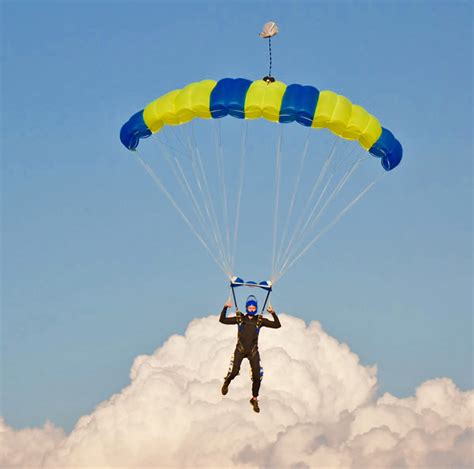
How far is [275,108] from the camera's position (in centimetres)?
3328

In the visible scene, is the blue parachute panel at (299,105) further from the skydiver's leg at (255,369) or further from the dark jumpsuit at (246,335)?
the skydiver's leg at (255,369)

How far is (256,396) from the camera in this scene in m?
31.3

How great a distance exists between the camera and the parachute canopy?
33.3 meters

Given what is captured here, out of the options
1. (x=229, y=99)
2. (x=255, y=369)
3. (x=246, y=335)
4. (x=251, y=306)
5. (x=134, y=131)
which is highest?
(x=134, y=131)

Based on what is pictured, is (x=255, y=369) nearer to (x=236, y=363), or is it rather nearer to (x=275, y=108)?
(x=236, y=363)

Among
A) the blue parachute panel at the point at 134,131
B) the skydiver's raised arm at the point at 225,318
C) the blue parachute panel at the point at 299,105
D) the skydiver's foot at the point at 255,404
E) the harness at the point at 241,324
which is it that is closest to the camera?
the skydiver's raised arm at the point at 225,318

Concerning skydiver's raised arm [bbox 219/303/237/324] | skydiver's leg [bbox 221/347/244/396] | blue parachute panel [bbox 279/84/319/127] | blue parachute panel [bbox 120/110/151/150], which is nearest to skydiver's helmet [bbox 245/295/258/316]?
skydiver's raised arm [bbox 219/303/237/324]

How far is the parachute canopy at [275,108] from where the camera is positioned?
33344 millimetres

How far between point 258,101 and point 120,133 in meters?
5.95

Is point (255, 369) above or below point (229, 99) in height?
below

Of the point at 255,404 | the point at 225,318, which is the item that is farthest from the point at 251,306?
the point at 255,404

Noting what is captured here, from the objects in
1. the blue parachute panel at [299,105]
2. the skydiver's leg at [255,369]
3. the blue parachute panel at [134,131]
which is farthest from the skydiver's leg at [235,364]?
the blue parachute panel at [134,131]

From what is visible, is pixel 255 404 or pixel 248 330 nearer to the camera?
pixel 248 330

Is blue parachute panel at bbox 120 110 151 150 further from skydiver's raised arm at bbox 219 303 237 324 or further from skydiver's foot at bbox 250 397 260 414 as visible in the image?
skydiver's foot at bbox 250 397 260 414
